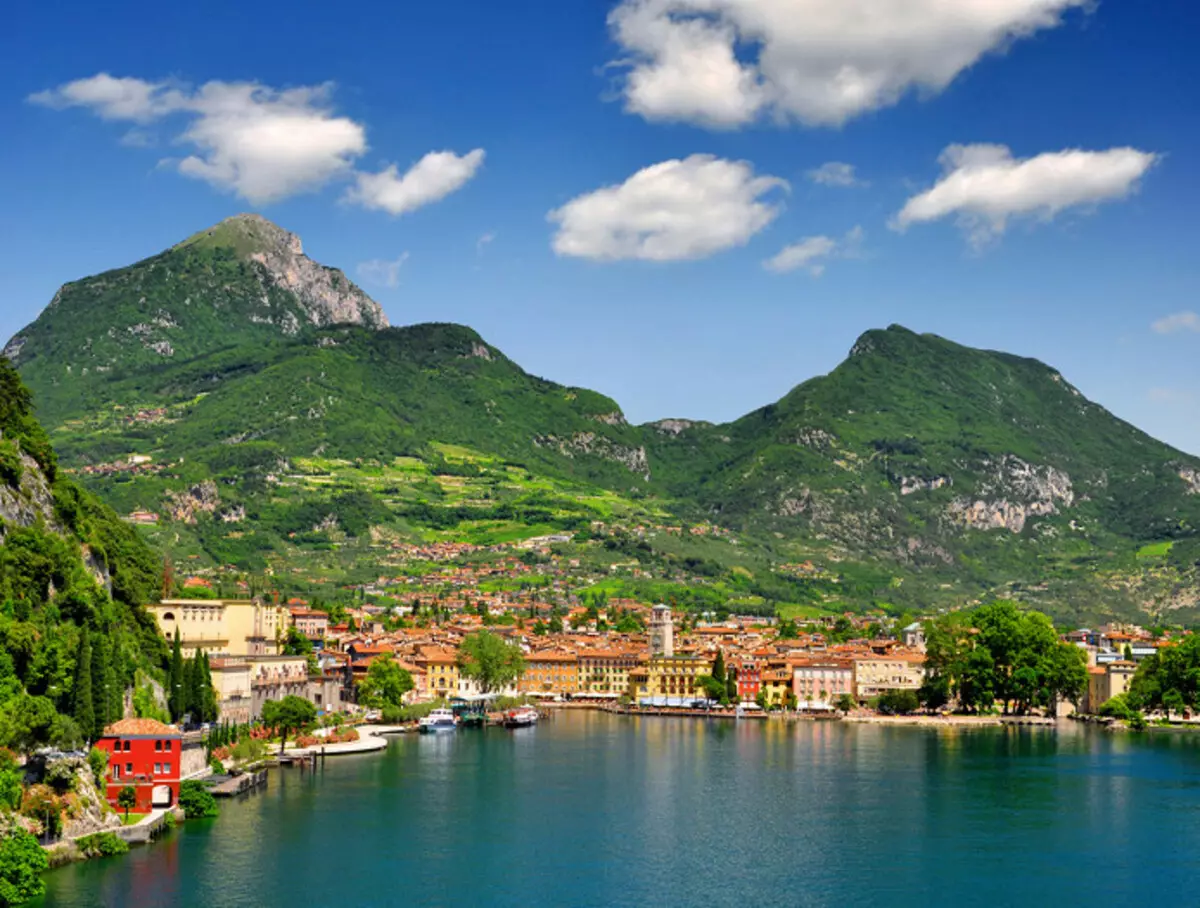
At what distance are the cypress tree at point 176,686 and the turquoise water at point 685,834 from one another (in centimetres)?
652

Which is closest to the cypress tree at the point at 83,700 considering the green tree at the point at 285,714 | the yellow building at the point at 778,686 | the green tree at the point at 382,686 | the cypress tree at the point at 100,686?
the cypress tree at the point at 100,686

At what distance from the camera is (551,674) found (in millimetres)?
155000

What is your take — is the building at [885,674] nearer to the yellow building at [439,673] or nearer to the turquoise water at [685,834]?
the yellow building at [439,673]

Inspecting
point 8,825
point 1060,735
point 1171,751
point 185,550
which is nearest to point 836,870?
point 8,825

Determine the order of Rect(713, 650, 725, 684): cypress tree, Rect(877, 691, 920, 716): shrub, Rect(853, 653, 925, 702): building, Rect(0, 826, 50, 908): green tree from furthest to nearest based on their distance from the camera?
Rect(713, 650, 725, 684): cypress tree, Rect(853, 653, 925, 702): building, Rect(877, 691, 920, 716): shrub, Rect(0, 826, 50, 908): green tree

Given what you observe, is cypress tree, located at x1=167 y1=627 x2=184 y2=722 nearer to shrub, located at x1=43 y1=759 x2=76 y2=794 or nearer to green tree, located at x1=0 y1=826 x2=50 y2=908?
shrub, located at x1=43 y1=759 x2=76 y2=794

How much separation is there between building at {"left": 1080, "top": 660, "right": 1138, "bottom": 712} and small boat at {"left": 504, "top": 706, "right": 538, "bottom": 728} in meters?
48.2

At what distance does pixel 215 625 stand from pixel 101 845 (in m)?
39.6

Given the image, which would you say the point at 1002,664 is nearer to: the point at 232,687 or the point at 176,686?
the point at 232,687

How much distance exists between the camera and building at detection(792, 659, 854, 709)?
13912cm

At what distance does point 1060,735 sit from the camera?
11188 cm

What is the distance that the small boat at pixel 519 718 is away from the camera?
392 feet

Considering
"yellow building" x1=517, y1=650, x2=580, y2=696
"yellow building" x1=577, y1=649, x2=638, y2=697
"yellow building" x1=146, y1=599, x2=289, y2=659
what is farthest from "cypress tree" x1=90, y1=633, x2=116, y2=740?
"yellow building" x1=577, y1=649, x2=638, y2=697

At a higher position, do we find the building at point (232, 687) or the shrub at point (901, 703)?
the building at point (232, 687)
